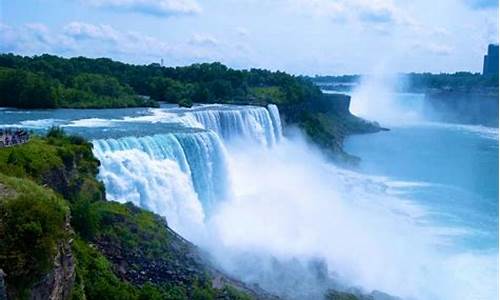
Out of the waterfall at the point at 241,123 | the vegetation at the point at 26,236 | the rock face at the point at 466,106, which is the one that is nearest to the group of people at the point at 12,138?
the vegetation at the point at 26,236

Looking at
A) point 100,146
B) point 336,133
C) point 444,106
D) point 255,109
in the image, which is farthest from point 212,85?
point 444,106

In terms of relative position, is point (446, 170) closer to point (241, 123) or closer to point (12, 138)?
point (241, 123)

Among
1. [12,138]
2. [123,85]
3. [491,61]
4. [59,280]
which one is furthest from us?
[491,61]

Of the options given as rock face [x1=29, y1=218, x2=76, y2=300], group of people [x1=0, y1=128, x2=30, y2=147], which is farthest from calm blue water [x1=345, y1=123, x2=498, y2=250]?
rock face [x1=29, y1=218, x2=76, y2=300]

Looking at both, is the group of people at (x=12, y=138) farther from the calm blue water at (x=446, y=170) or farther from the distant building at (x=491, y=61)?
the distant building at (x=491, y=61)

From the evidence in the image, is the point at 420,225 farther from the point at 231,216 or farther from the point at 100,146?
the point at 100,146

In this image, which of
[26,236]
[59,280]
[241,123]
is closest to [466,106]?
[241,123]
